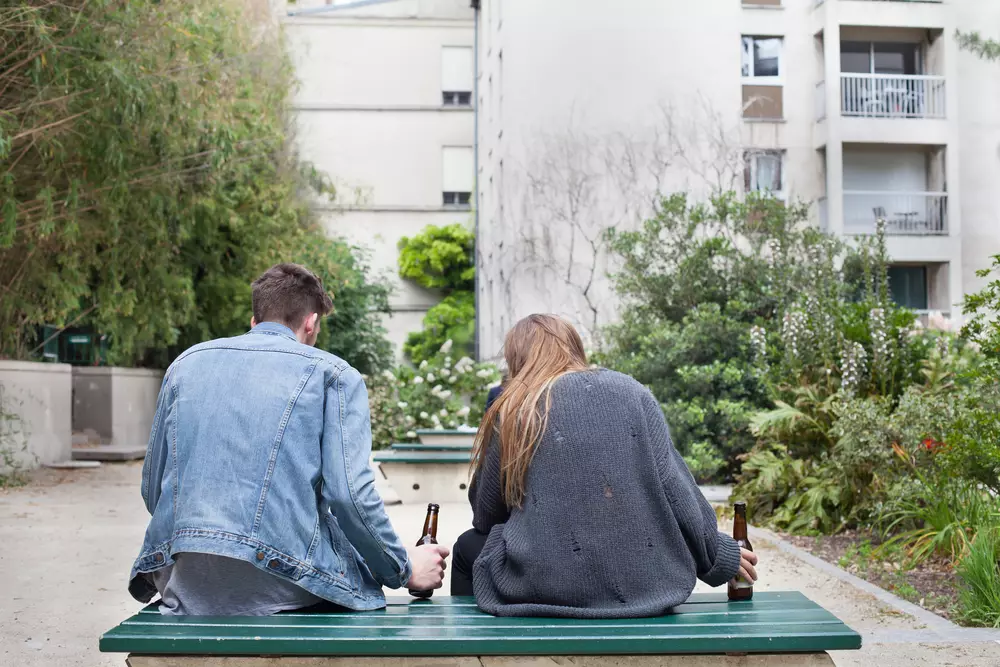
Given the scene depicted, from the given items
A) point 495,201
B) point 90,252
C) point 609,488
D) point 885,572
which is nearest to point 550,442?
point 609,488

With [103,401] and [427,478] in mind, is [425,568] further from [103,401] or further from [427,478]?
[103,401]

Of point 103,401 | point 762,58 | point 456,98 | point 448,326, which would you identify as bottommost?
point 103,401

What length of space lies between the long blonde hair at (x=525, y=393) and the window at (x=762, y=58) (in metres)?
22.1

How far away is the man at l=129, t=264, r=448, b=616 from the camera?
3123 millimetres

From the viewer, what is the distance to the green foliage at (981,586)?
5.59m

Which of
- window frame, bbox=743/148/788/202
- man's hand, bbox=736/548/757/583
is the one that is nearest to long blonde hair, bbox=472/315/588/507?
man's hand, bbox=736/548/757/583

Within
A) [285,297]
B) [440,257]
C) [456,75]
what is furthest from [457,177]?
[285,297]

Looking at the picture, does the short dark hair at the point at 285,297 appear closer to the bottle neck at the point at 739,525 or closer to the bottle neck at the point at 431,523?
the bottle neck at the point at 431,523

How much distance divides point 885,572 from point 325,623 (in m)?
5.15

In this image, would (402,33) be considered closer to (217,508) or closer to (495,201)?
(495,201)

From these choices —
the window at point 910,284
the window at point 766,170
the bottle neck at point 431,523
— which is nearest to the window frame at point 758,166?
the window at point 766,170

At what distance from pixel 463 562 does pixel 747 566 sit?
1.19 meters

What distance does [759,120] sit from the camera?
24172 mm

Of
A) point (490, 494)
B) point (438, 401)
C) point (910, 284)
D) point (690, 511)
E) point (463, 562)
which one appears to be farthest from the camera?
point (910, 284)
